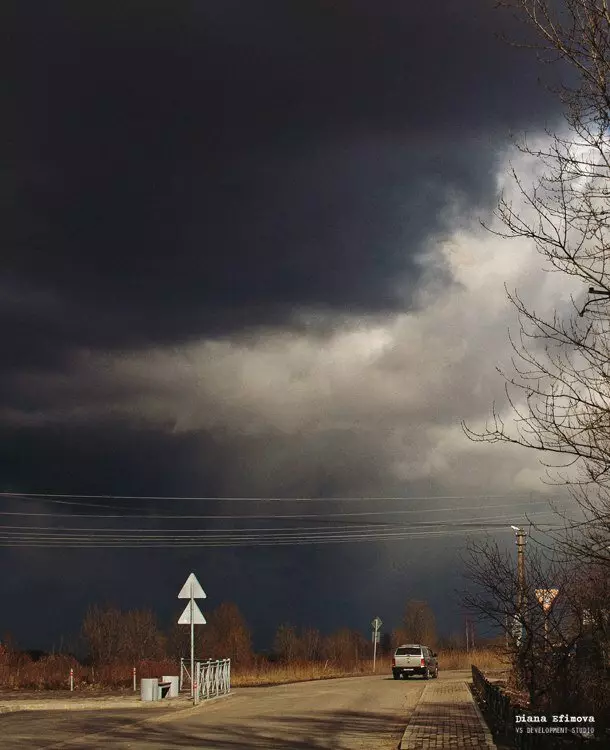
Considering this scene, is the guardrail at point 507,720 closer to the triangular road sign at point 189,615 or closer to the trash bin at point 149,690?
the triangular road sign at point 189,615

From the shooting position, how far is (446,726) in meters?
23.5

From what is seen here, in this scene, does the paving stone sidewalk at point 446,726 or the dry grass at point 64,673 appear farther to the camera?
the dry grass at point 64,673

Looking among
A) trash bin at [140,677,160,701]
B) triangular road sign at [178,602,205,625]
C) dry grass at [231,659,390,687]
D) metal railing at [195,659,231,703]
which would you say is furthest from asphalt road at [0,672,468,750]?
dry grass at [231,659,390,687]

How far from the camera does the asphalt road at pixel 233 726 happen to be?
66.2 feet

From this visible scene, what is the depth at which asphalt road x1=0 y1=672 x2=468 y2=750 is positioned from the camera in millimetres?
20188

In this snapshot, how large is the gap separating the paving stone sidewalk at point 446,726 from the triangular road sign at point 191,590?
7.31m

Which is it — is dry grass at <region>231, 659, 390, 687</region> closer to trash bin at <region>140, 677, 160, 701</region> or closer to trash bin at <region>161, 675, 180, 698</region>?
trash bin at <region>161, 675, 180, 698</region>

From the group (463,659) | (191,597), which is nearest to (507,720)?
(191,597)

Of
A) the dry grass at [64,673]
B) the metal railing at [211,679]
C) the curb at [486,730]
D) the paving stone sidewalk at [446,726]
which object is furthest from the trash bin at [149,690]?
the dry grass at [64,673]

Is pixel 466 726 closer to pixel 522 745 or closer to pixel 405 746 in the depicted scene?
pixel 405 746

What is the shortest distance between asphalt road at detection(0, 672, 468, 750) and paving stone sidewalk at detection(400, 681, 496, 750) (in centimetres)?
45

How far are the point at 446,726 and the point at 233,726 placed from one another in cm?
488

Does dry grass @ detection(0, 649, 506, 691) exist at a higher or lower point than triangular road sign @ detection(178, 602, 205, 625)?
lower

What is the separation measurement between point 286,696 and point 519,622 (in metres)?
19.4
